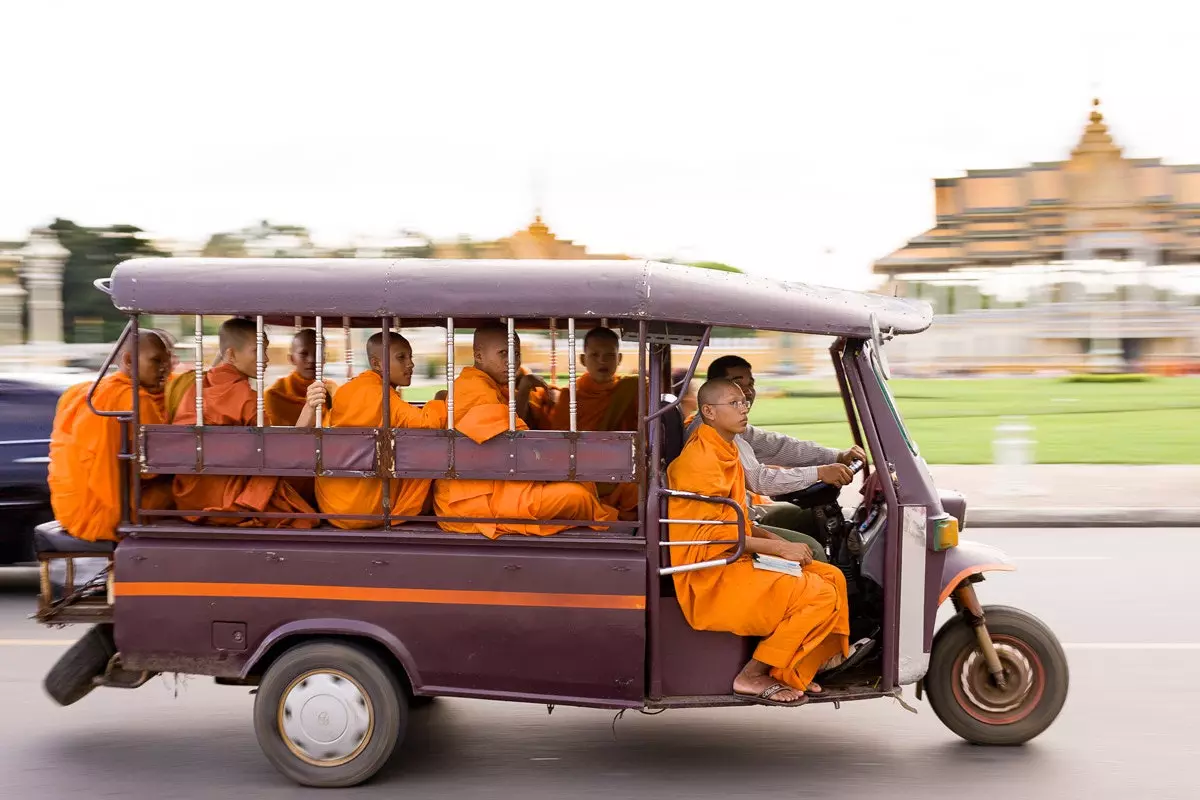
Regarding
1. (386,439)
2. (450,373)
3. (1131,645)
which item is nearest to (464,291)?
(450,373)

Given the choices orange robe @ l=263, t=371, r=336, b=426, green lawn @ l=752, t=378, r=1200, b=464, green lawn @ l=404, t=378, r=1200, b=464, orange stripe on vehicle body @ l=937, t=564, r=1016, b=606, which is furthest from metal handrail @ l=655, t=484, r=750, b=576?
green lawn @ l=752, t=378, r=1200, b=464

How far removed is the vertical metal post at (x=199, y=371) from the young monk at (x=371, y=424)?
44cm

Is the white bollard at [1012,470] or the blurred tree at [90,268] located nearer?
the white bollard at [1012,470]

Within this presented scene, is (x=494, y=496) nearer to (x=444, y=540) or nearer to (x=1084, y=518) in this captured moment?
(x=444, y=540)

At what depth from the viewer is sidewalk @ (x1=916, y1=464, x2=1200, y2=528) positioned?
10.6 metres

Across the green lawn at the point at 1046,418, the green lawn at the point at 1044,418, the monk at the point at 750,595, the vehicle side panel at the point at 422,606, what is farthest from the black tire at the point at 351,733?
the green lawn at the point at 1046,418

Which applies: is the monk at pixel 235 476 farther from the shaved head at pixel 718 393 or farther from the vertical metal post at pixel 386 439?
the shaved head at pixel 718 393

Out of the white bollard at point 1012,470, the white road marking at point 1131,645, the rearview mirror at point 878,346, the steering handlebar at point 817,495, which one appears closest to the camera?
the rearview mirror at point 878,346

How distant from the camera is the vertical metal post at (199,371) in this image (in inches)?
169

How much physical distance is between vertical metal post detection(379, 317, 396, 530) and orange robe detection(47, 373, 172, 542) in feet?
2.76

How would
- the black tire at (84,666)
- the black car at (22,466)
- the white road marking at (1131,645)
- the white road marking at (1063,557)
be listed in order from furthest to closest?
the white road marking at (1063,557), the black car at (22,466), the white road marking at (1131,645), the black tire at (84,666)

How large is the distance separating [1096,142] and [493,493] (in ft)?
148

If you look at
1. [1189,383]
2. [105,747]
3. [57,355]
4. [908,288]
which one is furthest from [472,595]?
[908,288]

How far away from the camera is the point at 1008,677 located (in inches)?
184
